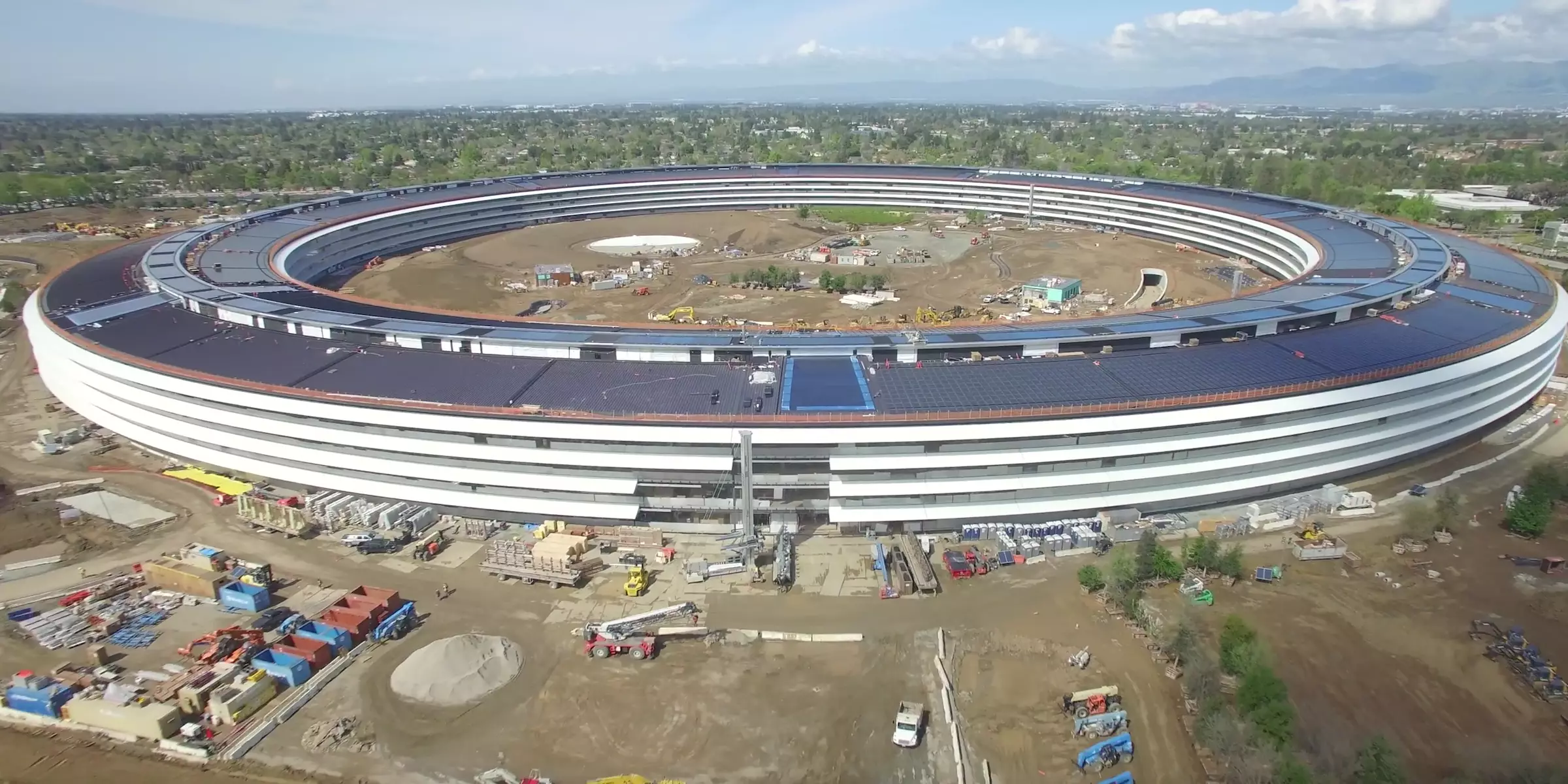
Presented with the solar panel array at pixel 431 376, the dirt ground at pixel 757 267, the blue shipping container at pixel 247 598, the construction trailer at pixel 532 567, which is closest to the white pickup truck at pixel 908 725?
the construction trailer at pixel 532 567

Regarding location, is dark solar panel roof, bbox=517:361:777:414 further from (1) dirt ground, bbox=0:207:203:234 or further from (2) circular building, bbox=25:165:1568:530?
(1) dirt ground, bbox=0:207:203:234

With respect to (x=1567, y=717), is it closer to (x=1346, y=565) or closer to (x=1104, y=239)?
(x=1346, y=565)

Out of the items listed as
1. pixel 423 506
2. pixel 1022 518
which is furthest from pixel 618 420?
pixel 1022 518

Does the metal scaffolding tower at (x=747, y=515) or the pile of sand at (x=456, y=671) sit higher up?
the metal scaffolding tower at (x=747, y=515)

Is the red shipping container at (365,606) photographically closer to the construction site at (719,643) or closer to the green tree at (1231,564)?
the construction site at (719,643)

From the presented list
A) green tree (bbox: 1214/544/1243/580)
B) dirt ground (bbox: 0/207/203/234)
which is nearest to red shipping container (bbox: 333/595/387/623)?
green tree (bbox: 1214/544/1243/580)

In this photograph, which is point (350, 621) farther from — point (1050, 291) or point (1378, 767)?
point (1050, 291)
